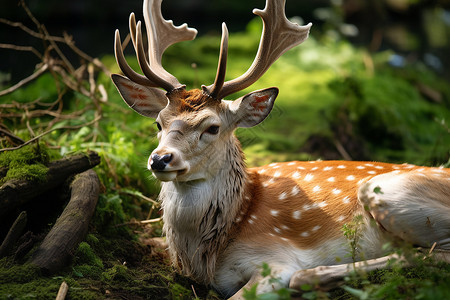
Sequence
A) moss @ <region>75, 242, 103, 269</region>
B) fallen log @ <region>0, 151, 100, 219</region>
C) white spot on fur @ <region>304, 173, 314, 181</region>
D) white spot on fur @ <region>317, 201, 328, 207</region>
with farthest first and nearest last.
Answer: white spot on fur @ <region>304, 173, 314, 181</region>, white spot on fur @ <region>317, 201, 328, 207</region>, moss @ <region>75, 242, 103, 269</region>, fallen log @ <region>0, 151, 100, 219</region>

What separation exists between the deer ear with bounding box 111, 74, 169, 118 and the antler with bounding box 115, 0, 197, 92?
0.18 meters

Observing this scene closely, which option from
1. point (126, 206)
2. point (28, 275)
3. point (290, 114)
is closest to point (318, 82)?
point (290, 114)

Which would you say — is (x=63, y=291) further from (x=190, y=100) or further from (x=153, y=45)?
(x=153, y=45)

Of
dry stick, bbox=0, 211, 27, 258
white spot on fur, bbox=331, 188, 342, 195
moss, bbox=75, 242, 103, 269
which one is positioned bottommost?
moss, bbox=75, 242, 103, 269

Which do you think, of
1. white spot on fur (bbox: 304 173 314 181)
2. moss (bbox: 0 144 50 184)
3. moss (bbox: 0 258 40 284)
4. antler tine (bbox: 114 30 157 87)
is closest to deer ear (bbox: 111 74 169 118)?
antler tine (bbox: 114 30 157 87)

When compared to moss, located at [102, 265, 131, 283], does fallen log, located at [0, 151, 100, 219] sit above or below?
above

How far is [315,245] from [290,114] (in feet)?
15.6

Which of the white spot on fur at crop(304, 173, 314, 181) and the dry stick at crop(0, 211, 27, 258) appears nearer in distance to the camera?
the dry stick at crop(0, 211, 27, 258)

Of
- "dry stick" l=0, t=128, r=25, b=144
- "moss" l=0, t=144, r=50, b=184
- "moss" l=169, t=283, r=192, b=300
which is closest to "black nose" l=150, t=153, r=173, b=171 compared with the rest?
"moss" l=169, t=283, r=192, b=300

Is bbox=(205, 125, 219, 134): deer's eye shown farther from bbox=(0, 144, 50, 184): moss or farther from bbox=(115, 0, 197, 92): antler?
bbox=(0, 144, 50, 184): moss

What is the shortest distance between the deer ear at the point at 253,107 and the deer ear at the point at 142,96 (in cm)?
65

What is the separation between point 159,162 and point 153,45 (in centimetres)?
144

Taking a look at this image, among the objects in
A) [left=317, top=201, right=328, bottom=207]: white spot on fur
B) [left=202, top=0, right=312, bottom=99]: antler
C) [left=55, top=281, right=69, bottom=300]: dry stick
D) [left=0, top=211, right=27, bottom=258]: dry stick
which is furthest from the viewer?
[left=317, top=201, right=328, bottom=207]: white spot on fur

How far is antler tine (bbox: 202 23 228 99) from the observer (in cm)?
401
